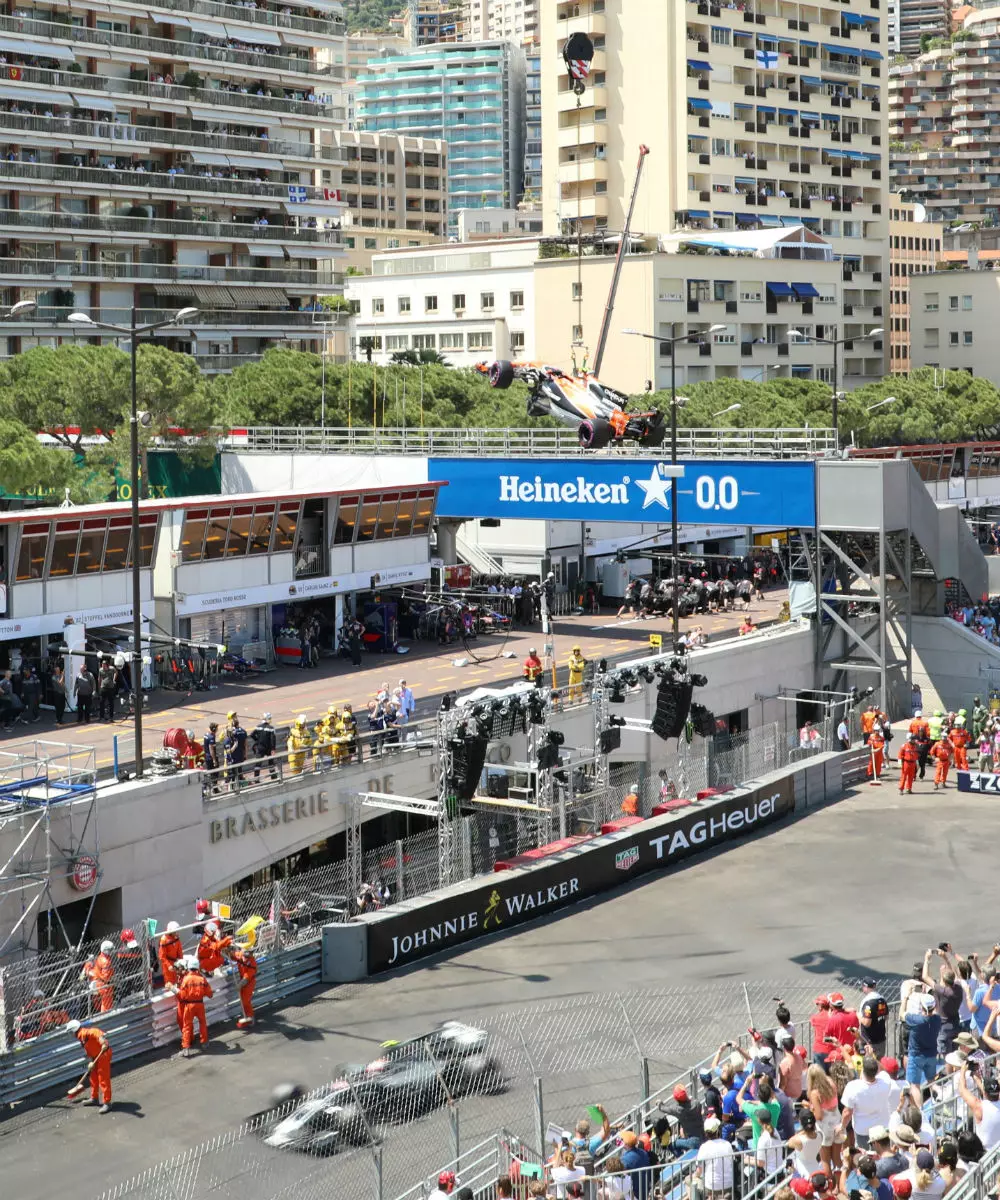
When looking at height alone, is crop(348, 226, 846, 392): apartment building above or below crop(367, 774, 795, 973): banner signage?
above

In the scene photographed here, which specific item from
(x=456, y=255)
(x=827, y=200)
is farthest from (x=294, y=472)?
(x=827, y=200)

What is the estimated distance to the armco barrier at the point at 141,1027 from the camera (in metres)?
20.1

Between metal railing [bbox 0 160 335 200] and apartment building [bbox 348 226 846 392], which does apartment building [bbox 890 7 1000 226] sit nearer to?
apartment building [bbox 348 226 846 392]

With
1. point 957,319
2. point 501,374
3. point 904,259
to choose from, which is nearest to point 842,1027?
point 501,374

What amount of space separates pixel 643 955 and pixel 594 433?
2486 cm

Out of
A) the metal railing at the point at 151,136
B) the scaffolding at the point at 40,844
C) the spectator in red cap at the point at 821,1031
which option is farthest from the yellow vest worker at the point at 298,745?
the metal railing at the point at 151,136

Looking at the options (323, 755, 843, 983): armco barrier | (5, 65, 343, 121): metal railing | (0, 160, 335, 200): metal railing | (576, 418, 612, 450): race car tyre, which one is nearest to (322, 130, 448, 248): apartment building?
(5, 65, 343, 121): metal railing

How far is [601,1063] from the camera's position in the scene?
20.0m

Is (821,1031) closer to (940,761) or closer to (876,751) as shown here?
(940,761)

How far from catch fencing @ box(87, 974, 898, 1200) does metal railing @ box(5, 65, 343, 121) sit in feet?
210

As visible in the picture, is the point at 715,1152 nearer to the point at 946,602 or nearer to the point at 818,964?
the point at 818,964

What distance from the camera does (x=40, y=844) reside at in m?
25.8

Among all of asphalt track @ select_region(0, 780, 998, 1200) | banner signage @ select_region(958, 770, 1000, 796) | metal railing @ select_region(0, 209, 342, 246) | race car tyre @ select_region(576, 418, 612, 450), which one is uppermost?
metal railing @ select_region(0, 209, 342, 246)

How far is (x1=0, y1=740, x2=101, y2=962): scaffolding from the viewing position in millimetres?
25422
